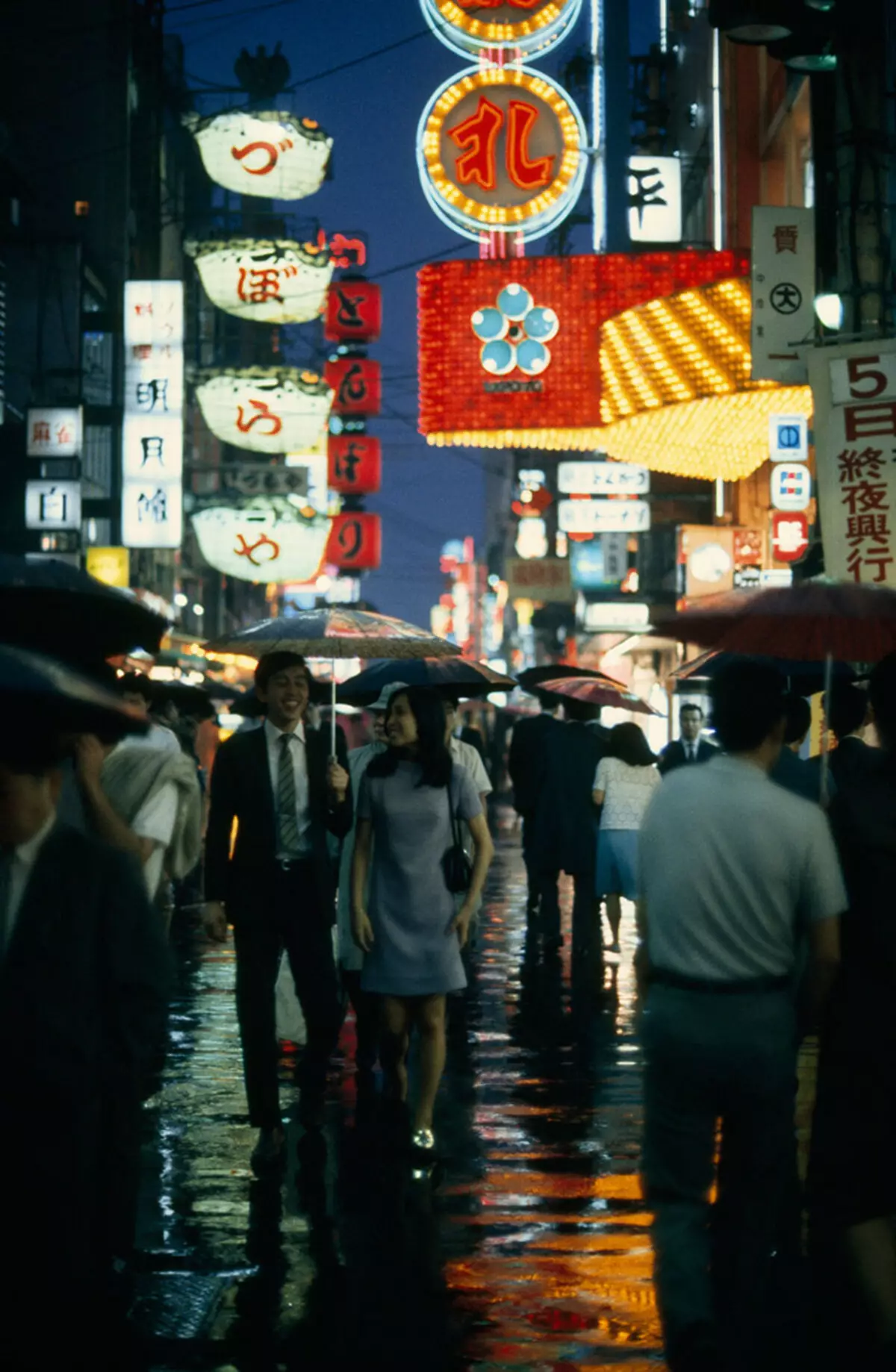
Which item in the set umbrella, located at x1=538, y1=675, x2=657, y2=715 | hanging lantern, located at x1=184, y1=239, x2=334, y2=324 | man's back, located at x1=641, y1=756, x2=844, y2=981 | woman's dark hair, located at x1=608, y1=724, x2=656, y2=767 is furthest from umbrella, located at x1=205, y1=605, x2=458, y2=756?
hanging lantern, located at x1=184, y1=239, x2=334, y2=324

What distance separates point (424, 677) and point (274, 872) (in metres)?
3.49

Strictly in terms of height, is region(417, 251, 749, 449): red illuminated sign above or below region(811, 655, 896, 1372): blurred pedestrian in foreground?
above

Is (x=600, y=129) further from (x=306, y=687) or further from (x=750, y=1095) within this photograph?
(x=750, y=1095)

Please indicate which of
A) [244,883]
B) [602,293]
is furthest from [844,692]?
[602,293]

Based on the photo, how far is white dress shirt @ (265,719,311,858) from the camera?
8297 millimetres

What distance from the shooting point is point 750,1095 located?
4.89 m

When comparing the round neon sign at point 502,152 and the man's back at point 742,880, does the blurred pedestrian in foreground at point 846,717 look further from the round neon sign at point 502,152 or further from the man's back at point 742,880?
the round neon sign at point 502,152

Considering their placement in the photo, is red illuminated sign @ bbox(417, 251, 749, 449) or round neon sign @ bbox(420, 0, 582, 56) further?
round neon sign @ bbox(420, 0, 582, 56)

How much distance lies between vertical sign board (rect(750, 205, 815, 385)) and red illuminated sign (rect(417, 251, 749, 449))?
4691 millimetres

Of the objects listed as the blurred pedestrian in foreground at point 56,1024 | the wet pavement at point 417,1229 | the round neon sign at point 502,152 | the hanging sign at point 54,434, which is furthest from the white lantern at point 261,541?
the blurred pedestrian in foreground at point 56,1024

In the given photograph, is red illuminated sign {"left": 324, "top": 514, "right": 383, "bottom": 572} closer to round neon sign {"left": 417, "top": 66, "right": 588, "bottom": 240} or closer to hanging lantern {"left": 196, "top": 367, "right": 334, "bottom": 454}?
hanging lantern {"left": 196, "top": 367, "right": 334, "bottom": 454}

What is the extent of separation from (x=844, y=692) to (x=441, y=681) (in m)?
3.48

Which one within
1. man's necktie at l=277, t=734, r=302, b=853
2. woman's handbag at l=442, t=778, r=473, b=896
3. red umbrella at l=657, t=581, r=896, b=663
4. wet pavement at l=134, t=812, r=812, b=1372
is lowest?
wet pavement at l=134, t=812, r=812, b=1372

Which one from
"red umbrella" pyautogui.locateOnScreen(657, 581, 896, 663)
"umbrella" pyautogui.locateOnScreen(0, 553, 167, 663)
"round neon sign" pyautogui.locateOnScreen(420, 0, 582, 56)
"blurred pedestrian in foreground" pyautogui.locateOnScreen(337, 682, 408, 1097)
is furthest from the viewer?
"round neon sign" pyautogui.locateOnScreen(420, 0, 582, 56)
